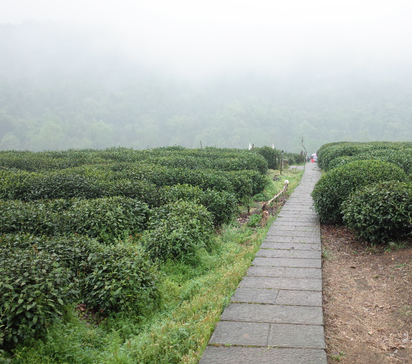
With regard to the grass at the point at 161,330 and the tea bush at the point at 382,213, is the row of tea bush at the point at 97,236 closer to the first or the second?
the grass at the point at 161,330

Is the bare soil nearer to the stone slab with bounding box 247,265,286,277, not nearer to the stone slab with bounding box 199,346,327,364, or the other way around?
the stone slab with bounding box 199,346,327,364

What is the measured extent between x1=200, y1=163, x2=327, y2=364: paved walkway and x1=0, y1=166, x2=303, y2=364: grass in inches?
6.5

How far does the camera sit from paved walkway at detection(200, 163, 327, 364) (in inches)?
125

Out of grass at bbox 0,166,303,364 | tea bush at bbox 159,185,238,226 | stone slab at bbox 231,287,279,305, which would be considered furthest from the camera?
tea bush at bbox 159,185,238,226

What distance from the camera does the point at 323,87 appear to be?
133 m

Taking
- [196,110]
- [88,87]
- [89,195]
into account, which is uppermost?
[88,87]

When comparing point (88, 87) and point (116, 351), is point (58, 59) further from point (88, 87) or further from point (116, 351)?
point (116, 351)

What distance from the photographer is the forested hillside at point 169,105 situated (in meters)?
81.5

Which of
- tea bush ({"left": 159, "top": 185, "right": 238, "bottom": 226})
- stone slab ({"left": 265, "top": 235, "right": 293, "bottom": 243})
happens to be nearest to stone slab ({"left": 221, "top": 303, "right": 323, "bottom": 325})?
stone slab ({"left": 265, "top": 235, "right": 293, "bottom": 243})

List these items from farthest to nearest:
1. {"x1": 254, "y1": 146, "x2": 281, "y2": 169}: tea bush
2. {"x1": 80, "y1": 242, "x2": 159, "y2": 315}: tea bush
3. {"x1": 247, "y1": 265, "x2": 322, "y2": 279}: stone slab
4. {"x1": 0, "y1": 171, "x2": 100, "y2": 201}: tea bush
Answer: {"x1": 254, "y1": 146, "x2": 281, "y2": 169}: tea bush < {"x1": 0, "y1": 171, "x2": 100, "y2": 201}: tea bush < {"x1": 247, "y1": 265, "x2": 322, "y2": 279}: stone slab < {"x1": 80, "y1": 242, "x2": 159, "y2": 315}: tea bush

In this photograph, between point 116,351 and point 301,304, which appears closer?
point 116,351

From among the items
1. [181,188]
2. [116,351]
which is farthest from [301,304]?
[181,188]

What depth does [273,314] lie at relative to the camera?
3873 millimetres

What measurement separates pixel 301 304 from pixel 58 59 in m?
154
